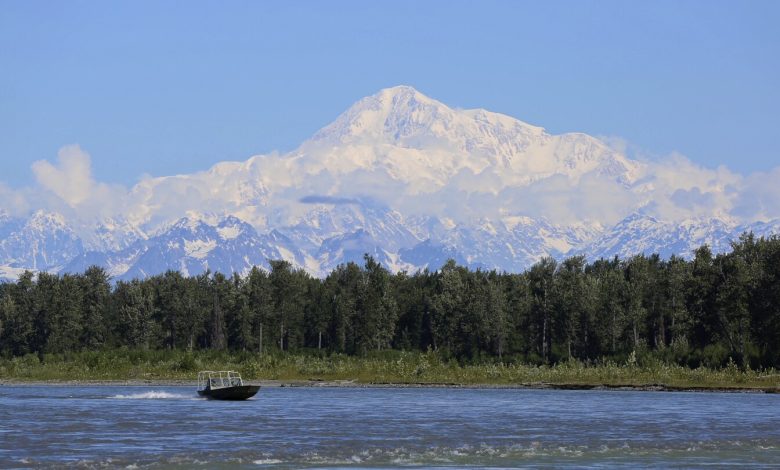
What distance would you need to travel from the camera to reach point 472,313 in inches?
6535

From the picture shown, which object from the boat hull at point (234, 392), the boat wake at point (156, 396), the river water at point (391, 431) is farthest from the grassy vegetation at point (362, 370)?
the boat hull at point (234, 392)

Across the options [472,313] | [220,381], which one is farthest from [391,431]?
[472,313]

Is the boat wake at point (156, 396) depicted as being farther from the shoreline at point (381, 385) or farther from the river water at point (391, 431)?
the shoreline at point (381, 385)

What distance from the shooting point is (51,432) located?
70.7 meters

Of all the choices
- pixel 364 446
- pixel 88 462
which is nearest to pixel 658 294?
pixel 364 446

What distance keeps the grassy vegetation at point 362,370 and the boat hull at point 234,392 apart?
39607 mm

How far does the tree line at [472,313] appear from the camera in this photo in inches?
5226

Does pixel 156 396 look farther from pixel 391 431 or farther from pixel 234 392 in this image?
pixel 391 431

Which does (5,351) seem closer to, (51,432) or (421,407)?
(421,407)

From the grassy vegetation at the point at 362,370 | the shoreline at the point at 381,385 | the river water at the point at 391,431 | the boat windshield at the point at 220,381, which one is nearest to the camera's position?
the river water at the point at 391,431

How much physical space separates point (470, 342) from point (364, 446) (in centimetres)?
10634

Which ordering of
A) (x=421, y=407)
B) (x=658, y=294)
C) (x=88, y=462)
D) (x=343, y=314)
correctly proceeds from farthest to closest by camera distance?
(x=343, y=314)
(x=658, y=294)
(x=421, y=407)
(x=88, y=462)

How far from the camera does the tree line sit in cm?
13275

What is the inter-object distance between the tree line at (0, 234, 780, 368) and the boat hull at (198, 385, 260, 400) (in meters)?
49.6
